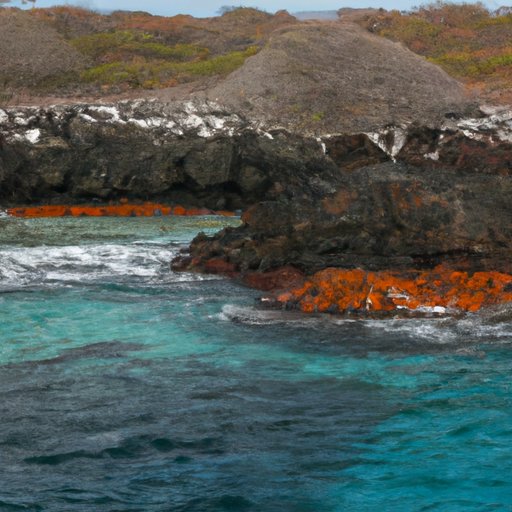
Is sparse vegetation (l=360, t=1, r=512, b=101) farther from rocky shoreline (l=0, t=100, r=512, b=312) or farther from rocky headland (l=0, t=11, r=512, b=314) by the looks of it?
rocky shoreline (l=0, t=100, r=512, b=312)

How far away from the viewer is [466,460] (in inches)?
302

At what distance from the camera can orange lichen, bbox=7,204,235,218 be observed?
28.8 m

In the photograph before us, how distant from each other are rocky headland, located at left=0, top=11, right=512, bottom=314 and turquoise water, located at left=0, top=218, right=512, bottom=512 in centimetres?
142

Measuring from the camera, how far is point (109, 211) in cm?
2909

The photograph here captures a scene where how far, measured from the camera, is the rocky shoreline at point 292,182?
1505cm

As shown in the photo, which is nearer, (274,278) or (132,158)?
(274,278)

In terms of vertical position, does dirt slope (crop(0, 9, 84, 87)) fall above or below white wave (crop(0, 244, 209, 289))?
above

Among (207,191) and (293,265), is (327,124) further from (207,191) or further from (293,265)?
(293,265)

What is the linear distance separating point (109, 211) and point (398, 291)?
669 inches

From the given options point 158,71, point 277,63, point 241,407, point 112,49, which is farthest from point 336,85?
point 241,407

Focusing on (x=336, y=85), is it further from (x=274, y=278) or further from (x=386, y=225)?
(x=274, y=278)

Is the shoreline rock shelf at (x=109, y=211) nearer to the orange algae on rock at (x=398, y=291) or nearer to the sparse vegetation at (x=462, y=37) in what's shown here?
the sparse vegetation at (x=462, y=37)

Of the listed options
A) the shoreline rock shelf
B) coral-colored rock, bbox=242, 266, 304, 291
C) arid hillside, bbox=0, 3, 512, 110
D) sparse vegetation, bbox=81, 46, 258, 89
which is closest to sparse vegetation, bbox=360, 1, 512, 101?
arid hillside, bbox=0, 3, 512, 110

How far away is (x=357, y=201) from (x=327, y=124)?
16.0m
